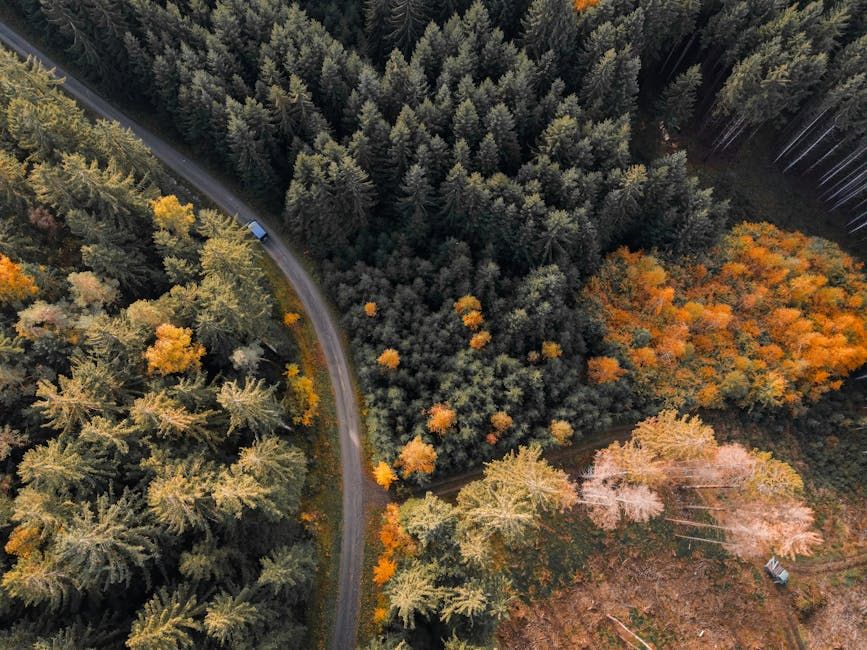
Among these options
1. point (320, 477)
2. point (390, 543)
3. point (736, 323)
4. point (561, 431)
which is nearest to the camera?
point (561, 431)

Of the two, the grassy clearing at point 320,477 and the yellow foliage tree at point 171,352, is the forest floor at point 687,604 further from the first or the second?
the yellow foliage tree at point 171,352

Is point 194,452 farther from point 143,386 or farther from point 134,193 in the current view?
point 134,193

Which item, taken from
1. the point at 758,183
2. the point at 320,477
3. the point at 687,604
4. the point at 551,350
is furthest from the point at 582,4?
the point at 687,604

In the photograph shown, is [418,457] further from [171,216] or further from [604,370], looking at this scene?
[171,216]

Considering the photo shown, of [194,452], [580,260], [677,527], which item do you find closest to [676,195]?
[580,260]

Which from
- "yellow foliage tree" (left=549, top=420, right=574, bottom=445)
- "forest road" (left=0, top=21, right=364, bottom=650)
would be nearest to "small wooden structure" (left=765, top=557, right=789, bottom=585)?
"yellow foliage tree" (left=549, top=420, right=574, bottom=445)
